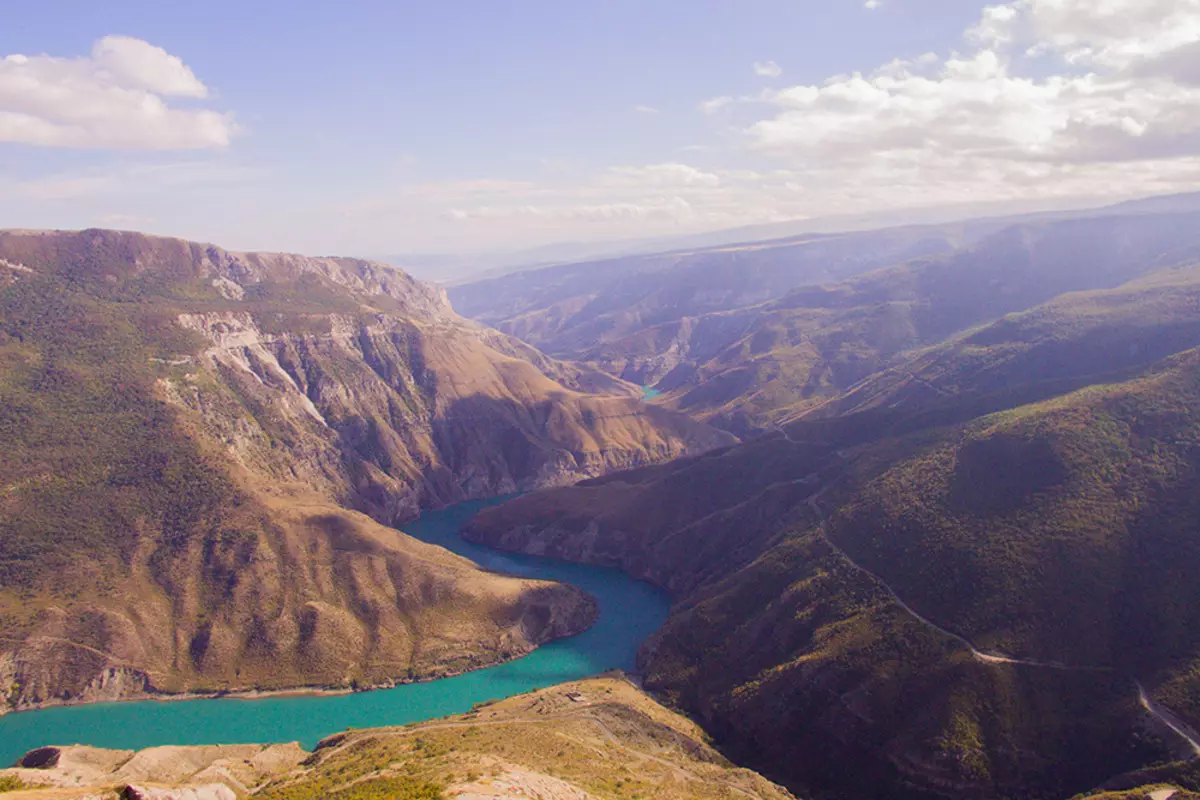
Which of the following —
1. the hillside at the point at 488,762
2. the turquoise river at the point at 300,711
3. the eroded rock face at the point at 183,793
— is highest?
the eroded rock face at the point at 183,793

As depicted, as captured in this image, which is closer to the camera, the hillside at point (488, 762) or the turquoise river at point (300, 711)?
the hillside at point (488, 762)

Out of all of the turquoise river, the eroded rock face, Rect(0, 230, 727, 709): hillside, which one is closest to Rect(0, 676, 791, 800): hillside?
the eroded rock face

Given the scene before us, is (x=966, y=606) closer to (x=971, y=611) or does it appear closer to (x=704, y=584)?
(x=971, y=611)

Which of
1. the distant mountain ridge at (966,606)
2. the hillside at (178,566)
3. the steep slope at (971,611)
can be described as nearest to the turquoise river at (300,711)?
the hillside at (178,566)

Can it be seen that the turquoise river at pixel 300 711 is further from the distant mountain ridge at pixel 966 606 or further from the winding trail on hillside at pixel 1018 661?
the winding trail on hillside at pixel 1018 661

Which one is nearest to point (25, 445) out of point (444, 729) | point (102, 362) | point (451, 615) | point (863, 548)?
point (102, 362)

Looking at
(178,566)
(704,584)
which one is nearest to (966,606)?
(704,584)

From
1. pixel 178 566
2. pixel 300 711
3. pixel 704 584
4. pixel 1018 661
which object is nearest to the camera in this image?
pixel 1018 661
